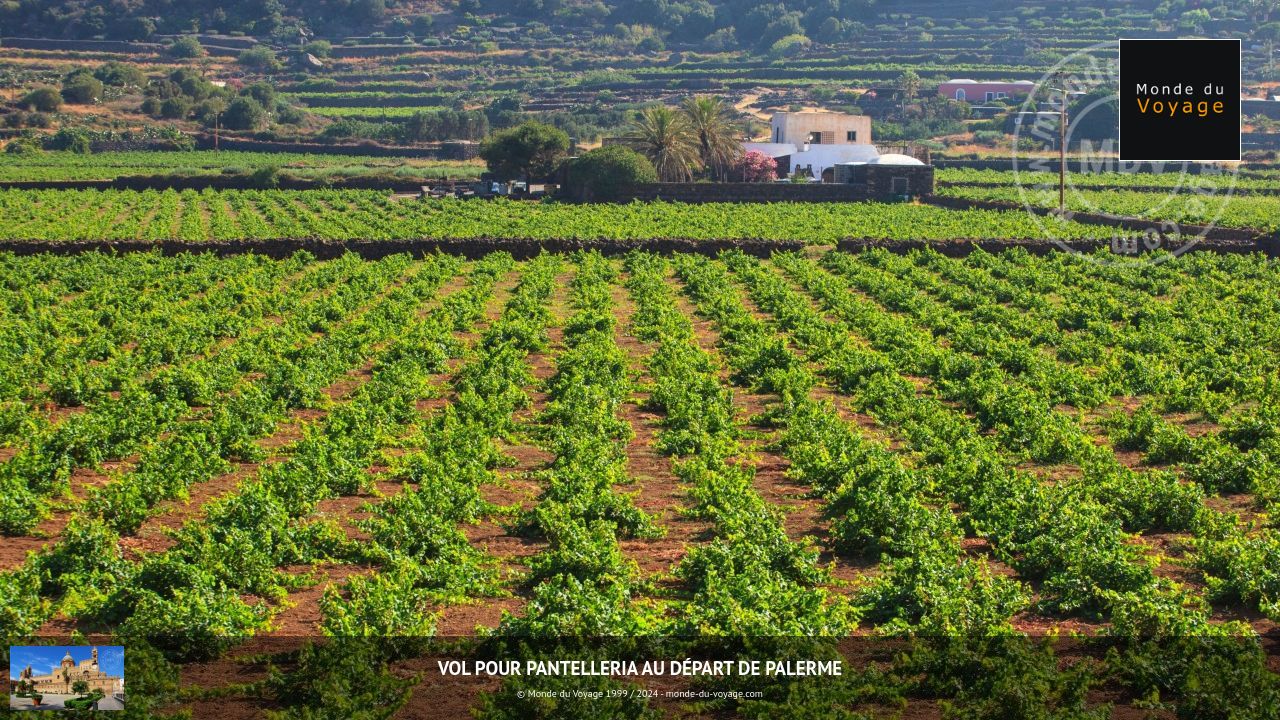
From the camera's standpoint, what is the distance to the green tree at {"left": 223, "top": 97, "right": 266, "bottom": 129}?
115 m

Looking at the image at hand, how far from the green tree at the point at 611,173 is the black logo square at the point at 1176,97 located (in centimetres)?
4023

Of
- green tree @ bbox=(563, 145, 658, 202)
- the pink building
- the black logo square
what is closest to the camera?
the black logo square

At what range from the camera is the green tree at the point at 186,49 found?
164m

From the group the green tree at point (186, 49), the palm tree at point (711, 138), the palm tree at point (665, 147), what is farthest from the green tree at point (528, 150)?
the green tree at point (186, 49)

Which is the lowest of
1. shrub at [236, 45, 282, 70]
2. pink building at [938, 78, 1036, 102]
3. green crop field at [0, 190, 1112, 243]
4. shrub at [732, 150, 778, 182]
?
green crop field at [0, 190, 1112, 243]

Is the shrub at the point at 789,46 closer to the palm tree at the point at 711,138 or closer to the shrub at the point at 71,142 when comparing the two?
the shrub at the point at 71,142

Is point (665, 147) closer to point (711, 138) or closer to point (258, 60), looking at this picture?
point (711, 138)

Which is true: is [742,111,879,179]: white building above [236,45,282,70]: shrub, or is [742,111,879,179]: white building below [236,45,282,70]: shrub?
below

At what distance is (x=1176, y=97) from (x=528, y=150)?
159ft

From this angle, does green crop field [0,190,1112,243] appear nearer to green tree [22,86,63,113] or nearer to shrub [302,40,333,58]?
green tree [22,86,63,113]

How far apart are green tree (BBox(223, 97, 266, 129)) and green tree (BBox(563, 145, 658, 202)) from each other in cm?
5874

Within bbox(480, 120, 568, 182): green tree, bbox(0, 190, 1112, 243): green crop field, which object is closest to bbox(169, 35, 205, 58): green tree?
bbox(0, 190, 1112, 243): green crop field

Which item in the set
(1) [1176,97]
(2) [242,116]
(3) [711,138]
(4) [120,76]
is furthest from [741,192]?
(4) [120,76]

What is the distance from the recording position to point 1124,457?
19.5 metres
